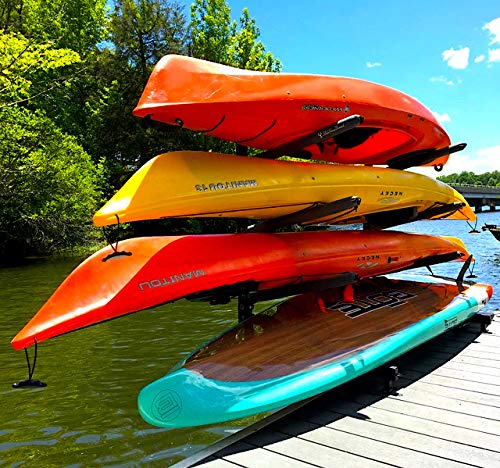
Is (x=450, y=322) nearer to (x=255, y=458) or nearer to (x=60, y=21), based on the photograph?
(x=255, y=458)

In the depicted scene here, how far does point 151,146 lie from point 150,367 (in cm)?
1809

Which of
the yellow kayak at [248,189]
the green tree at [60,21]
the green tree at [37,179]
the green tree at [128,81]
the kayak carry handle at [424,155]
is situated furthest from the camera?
the green tree at [128,81]

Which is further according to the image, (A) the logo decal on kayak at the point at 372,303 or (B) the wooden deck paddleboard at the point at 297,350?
(A) the logo decal on kayak at the point at 372,303

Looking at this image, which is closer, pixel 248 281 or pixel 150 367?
pixel 248 281

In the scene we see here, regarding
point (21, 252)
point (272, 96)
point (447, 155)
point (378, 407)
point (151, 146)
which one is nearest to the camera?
point (378, 407)

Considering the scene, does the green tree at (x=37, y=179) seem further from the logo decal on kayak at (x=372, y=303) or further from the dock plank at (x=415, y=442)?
the dock plank at (x=415, y=442)

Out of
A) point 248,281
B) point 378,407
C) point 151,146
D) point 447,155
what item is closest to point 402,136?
point 447,155

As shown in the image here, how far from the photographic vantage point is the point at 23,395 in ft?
14.7

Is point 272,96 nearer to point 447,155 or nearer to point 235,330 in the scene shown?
point 235,330

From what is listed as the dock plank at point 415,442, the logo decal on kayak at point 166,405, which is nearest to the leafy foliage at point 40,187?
the logo decal on kayak at point 166,405

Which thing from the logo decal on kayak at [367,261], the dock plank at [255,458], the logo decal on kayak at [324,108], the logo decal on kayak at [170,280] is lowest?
the dock plank at [255,458]

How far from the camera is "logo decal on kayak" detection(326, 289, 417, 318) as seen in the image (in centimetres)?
432

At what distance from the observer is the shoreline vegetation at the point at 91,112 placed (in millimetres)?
14727

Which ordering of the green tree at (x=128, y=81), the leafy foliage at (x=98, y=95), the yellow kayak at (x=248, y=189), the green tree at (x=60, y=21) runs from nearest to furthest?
1. the yellow kayak at (x=248, y=189)
2. the leafy foliage at (x=98, y=95)
3. the green tree at (x=60, y=21)
4. the green tree at (x=128, y=81)
